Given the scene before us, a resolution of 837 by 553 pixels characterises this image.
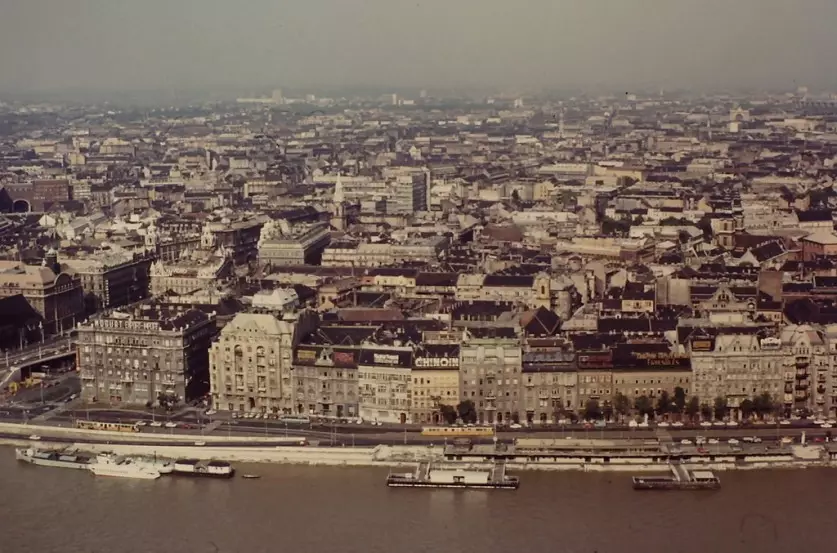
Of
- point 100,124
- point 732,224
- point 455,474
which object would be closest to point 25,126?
point 100,124

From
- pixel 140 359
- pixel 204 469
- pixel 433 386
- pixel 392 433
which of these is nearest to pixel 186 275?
pixel 140 359

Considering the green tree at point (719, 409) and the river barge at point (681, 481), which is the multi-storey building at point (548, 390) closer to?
the green tree at point (719, 409)

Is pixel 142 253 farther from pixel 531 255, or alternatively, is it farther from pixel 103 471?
pixel 103 471

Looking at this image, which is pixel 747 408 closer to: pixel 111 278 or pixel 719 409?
pixel 719 409

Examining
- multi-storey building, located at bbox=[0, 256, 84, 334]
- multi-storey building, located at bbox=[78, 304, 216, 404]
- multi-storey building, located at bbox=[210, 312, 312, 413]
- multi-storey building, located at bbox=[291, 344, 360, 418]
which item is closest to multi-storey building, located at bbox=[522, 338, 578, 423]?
multi-storey building, located at bbox=[291, 344, 360, 418]

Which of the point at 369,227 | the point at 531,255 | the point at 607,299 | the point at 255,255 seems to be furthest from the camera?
the point at 369,227

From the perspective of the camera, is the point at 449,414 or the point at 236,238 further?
the point at 236,238

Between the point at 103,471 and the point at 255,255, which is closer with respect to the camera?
the point at 103,471
